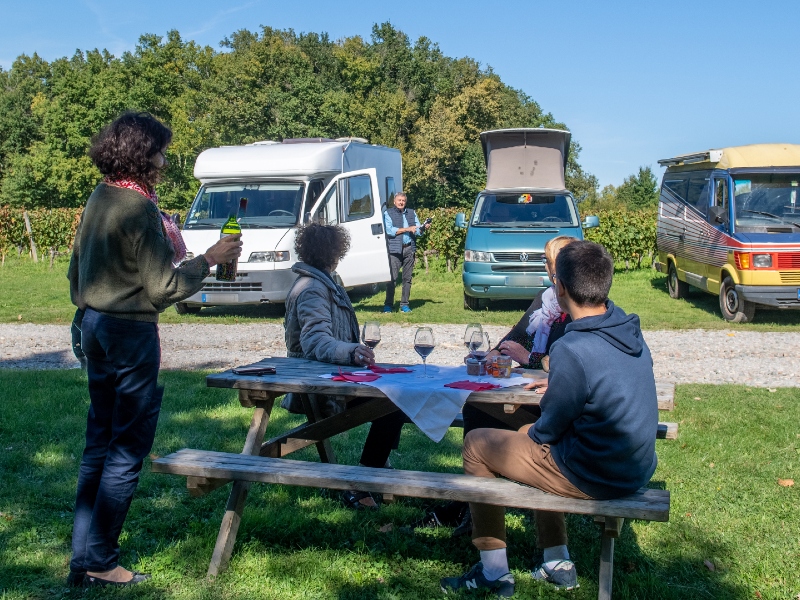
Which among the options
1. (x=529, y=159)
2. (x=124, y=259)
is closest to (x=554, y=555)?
(x=124, y=259)

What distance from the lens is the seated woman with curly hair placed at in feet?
15.2

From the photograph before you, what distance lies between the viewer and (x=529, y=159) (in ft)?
50.3

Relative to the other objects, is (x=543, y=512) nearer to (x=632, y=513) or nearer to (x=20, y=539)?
(x=632, y=513)

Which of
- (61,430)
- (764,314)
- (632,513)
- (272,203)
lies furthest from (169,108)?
(632,513)

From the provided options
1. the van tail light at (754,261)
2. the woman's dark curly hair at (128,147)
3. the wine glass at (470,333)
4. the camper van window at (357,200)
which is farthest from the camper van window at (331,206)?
the woman's dark curly hair at (128,147)

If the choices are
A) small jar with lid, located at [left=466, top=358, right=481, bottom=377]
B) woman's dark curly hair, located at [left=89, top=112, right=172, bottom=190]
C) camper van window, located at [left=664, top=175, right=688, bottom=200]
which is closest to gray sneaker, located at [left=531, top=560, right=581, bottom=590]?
small jar with lid, located at [left=466, top=358, right=481, bottom=377]

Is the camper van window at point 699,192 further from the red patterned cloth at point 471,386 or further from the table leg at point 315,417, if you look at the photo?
the red patterned cloth at point 471,386

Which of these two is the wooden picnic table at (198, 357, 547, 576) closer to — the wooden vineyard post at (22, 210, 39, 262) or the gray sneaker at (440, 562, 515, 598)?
the gray sneaker at (440, 562, 515, 598)

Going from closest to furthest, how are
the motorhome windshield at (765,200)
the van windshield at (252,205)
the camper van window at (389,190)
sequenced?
1. the motorhome windshield at (765,200)
2. the van windshield at (252,205)
3. the camper van window at (389,190)

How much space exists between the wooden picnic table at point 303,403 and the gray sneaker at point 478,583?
28.8 inches

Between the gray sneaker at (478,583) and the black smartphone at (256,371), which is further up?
the black smartphone at (256,371)

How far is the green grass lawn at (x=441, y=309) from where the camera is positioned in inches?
513

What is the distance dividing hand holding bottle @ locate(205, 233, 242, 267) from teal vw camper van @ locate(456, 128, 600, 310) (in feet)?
31.0

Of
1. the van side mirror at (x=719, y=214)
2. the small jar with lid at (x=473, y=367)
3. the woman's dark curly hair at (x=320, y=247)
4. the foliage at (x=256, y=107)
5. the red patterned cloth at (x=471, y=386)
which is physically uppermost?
the foliage at (x=256, y=107)
